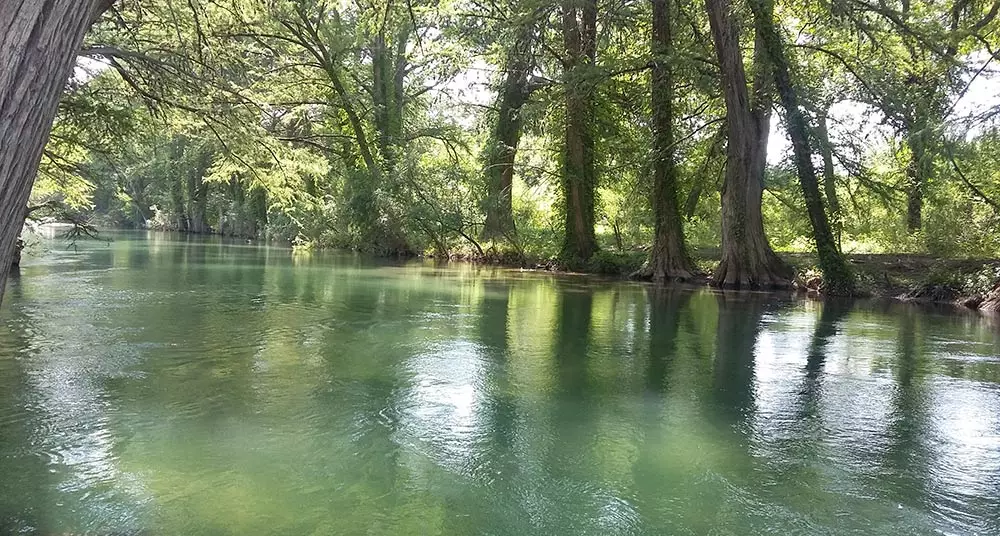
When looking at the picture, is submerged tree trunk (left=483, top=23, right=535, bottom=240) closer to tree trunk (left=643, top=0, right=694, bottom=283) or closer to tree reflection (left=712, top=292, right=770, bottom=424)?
tree trunk (left=643, top=0, right=694, bottom=283)

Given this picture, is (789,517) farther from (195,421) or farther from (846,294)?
(846,294)

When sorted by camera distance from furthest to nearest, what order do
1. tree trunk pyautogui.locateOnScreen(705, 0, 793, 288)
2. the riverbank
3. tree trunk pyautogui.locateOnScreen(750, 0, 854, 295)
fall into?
tree trunk pyautogui.locateOnScreen(705, 0, 793, 288) < tree trunk pyautogui.locateOnScreen(750, 0, 854, 295) < the riverbank

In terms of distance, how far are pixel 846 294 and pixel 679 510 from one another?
15.3 meters

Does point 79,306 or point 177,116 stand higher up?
point 177,116

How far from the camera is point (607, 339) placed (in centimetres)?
1034

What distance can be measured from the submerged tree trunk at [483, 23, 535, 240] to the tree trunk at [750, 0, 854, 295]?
8.75 metres

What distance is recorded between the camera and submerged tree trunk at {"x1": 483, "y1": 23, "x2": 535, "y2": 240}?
2525cm

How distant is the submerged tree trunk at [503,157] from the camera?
2525 centimetres

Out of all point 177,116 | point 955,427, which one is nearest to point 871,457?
point 955,427

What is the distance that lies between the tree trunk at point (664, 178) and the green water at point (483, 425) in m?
8.42

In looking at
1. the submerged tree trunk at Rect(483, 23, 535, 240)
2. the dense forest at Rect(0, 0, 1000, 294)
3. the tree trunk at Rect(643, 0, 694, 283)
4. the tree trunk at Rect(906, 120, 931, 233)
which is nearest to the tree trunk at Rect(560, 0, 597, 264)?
the dense forest at Rect(0, 0, 1000, 294)

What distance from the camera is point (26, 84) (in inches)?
98.8

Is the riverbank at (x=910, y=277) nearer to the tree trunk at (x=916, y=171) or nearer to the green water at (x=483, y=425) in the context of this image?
the tree trunk at (x=916, y=171)

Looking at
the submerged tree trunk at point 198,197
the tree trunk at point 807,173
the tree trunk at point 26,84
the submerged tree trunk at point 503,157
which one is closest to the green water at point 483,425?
the tree trunk at point 26,84
